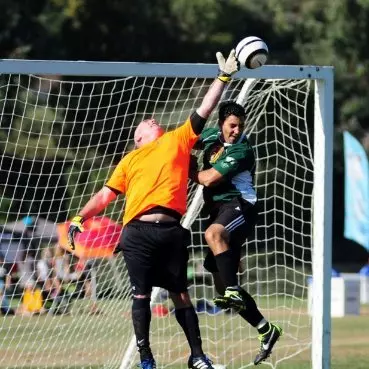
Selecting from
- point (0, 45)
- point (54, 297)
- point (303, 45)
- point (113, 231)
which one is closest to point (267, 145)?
point (113, 231)

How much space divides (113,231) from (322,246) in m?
2.98

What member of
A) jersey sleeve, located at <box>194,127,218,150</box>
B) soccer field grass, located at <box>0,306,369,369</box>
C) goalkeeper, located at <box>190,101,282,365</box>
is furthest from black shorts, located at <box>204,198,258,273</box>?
soccer field grass, located at <box>0,306,369,369</box>

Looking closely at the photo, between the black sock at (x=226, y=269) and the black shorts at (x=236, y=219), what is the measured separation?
0.10 meters

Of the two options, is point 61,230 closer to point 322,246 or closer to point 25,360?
point 25,360

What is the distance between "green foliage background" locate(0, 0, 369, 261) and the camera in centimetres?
3600

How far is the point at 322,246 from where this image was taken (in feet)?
35.8

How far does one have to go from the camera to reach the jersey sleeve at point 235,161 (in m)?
9.77

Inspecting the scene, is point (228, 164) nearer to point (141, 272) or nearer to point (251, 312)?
point (141, 272)

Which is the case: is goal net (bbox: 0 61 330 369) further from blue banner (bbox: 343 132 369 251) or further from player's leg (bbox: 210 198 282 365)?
blue banner (bbox: 343 132 369 251)

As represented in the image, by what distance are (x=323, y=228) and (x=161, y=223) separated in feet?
6.01

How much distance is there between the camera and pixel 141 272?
9703 millimetres

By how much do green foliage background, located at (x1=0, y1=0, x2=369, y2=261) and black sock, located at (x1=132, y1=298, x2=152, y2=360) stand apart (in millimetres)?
25816

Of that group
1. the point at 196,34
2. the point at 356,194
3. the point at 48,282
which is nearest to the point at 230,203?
the point at 48,282

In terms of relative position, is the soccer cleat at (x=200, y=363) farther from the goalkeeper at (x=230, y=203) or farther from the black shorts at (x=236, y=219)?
the black shorts at (x=236, y=219)
